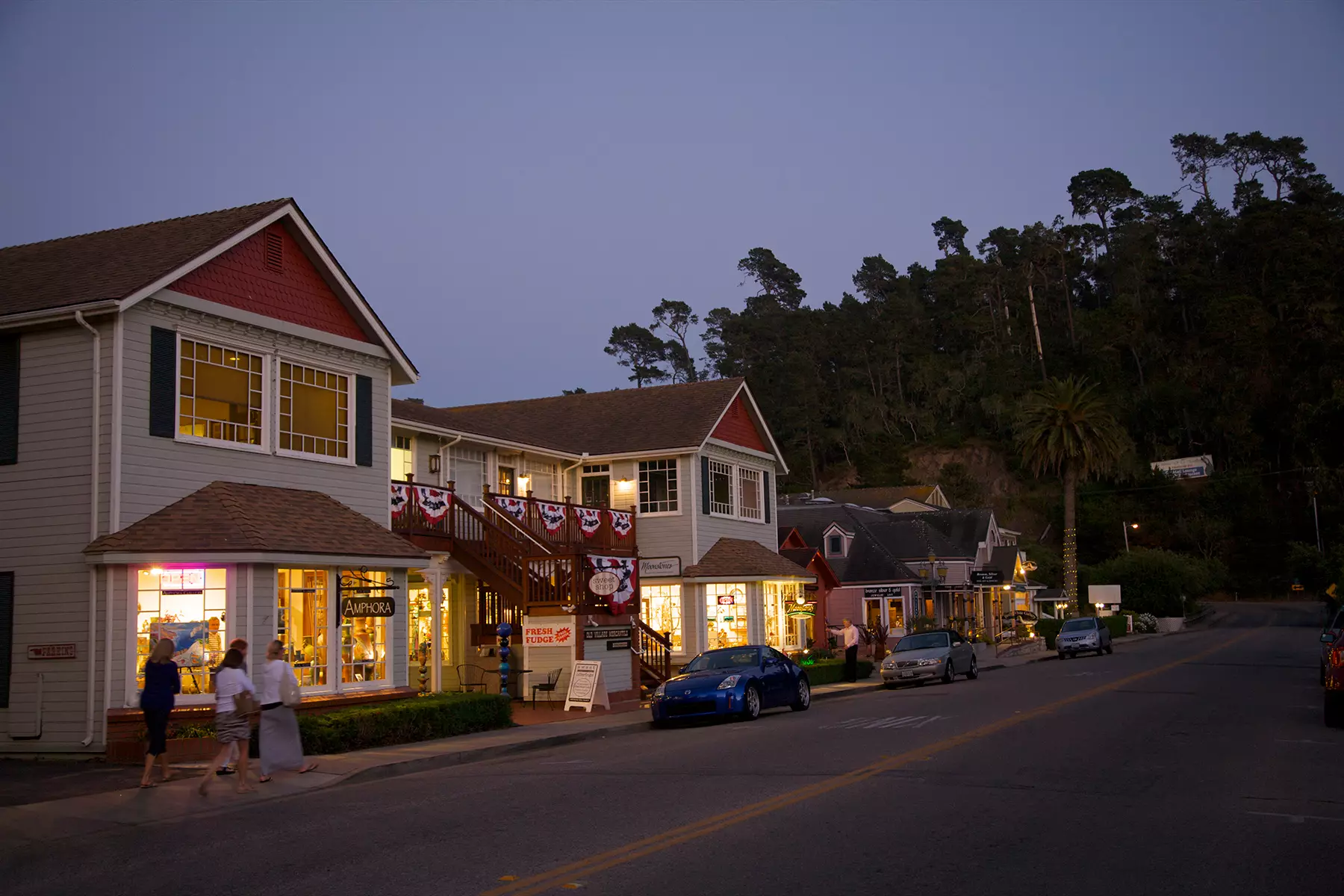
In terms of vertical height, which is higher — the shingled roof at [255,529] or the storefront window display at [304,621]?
the shingled roof at [255,529]

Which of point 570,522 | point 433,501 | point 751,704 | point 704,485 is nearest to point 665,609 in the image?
point 704,485

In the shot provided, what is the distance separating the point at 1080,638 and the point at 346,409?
31.1 m

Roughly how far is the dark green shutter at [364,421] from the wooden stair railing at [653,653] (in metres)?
8.15

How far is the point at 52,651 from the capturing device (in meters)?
17.3

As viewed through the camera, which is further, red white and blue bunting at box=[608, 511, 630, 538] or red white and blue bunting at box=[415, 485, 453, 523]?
red white and blue bunting at box=[608, 511, 630, 538]

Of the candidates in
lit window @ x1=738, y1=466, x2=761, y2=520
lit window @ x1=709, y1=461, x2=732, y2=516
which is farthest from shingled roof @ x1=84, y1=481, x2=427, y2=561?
lit window @ x1=738, y1=466, x2=761, y2=520

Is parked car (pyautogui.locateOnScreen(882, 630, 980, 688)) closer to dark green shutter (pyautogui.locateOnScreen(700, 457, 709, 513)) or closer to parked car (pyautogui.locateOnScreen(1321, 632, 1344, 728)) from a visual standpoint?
dark green shutter (pyautogui.locateOnScreen(700, 457, 709, 513))

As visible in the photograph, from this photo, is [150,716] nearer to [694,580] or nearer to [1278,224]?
[694,580]

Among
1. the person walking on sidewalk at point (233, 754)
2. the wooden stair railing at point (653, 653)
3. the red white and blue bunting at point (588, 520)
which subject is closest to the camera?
the person walking on sidewalk at point (233, 754)

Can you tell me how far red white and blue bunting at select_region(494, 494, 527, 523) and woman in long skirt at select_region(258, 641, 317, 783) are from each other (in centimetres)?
1256

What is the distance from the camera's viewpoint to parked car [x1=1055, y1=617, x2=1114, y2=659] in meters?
43.7

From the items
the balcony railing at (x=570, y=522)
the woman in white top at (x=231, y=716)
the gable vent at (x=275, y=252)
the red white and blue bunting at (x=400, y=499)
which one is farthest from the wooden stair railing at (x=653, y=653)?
the woman in white top at (x=231, y=716)

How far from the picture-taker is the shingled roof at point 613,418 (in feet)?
109

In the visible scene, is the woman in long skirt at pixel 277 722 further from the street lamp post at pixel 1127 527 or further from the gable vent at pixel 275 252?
the street lamp post at pixel 1127 527
